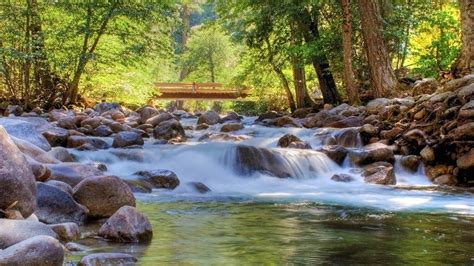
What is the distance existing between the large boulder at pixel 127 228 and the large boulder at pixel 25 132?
14.1 ft

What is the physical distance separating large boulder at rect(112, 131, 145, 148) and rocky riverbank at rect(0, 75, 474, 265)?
2 centimetres

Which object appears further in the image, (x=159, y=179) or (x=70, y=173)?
(x=159, y=179)

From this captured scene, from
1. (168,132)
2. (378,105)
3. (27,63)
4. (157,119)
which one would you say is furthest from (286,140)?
(27,63)

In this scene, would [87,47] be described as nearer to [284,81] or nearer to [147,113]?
[147,113]

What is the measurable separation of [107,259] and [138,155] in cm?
603

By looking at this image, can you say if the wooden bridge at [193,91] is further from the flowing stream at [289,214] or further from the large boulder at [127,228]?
the large boulder at [127,228]

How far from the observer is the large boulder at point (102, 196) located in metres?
4.97

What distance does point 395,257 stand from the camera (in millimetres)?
3863

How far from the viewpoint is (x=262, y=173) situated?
911 centimetres

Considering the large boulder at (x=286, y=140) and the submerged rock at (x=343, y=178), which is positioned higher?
the large boulder at (x=286, y=140)

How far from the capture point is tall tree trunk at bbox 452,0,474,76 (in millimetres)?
11383

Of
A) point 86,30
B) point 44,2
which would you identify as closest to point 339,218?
point 86,30

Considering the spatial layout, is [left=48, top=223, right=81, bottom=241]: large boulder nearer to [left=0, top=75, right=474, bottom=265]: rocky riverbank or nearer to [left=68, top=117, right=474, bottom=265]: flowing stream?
[left=0, top=75, right=474, bottom=265]: rocky riverbank

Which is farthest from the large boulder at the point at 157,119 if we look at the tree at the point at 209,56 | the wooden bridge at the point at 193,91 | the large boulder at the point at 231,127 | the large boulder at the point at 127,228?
the tree at the point at 209,56
